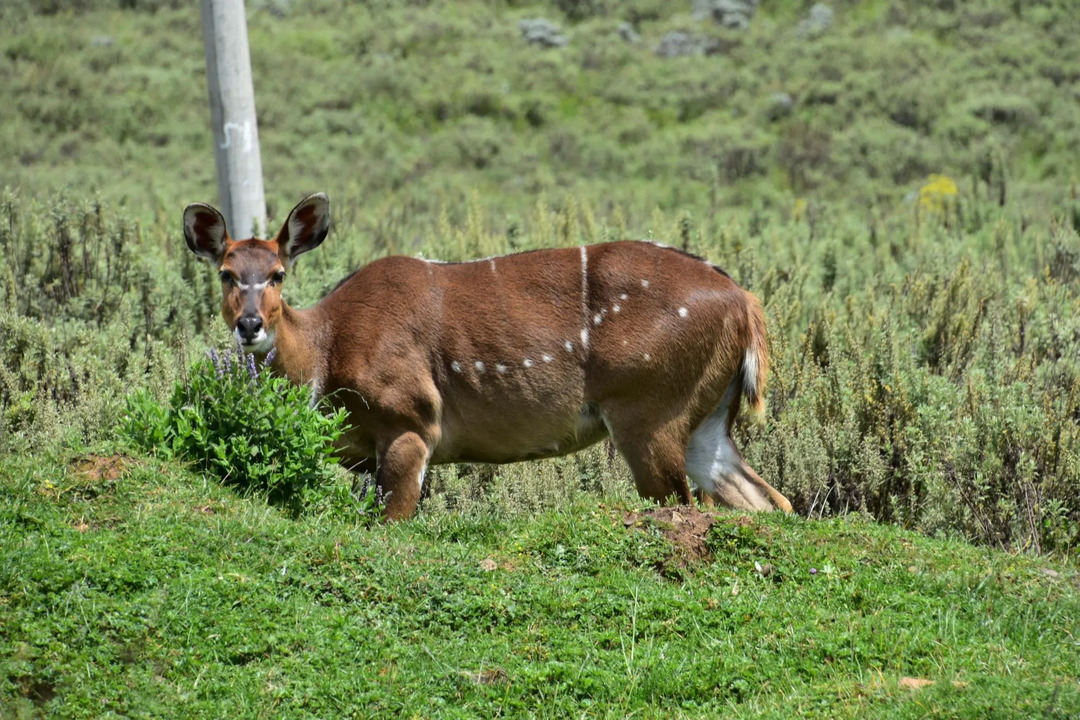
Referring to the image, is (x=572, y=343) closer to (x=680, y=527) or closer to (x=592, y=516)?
(x=592, y=516)

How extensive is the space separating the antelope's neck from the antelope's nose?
28 cm

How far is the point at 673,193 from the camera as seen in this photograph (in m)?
27.5

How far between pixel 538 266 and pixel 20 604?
3908 millimetres

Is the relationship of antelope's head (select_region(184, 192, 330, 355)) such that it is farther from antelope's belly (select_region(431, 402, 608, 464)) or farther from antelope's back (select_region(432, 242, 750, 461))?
antelope's belly (select_region(431, 402, 608, 464))

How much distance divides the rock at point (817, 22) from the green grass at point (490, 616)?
35172 mm

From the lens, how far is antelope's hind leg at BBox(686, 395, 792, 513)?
26.2 ft

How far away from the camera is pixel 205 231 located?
7.88 metres

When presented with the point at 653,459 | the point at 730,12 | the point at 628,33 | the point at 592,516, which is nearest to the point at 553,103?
the point at 628,33

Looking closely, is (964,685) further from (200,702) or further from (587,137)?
(587,137)

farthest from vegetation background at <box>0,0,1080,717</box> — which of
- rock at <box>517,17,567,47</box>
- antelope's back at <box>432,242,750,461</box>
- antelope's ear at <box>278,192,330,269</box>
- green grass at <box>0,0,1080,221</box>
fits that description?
rock at <box>517,17,567,47</box>

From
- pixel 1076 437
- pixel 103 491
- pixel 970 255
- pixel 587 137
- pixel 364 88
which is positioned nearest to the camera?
pixel 103 491

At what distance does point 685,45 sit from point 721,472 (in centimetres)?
3300

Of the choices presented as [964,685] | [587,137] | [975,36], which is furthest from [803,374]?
[975,36]

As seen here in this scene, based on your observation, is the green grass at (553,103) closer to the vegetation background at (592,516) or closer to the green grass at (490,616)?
the vegetation background at (592,516)
